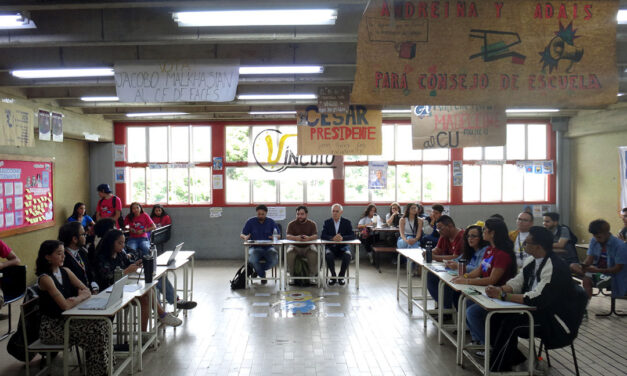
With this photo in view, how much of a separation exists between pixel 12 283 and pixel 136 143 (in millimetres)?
6143

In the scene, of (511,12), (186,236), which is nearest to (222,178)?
(186,236)

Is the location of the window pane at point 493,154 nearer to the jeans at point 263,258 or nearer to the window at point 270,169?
the window at point 270,169

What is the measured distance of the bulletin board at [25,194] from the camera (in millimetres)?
7523

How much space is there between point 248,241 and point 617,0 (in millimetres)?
6145

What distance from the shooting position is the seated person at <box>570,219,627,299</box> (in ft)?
19.6

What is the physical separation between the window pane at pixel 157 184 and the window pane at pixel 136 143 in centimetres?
43

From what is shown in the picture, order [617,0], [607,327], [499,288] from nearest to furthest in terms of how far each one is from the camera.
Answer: [617,0], [499,288], [607,327]

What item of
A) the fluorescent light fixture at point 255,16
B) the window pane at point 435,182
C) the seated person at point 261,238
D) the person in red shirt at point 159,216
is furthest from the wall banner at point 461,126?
the person in red shirt at point 159,216

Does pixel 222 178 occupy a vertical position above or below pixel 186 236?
above

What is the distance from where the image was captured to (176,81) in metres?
4.77

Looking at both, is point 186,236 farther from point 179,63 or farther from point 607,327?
point 607,327

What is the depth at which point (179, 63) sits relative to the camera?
190 inches

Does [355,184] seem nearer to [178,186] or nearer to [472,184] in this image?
[472,184]

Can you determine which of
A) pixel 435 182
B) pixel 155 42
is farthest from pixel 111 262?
pixel 435 182
